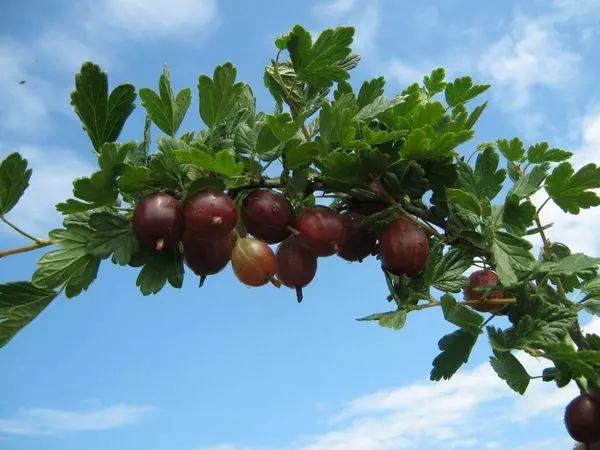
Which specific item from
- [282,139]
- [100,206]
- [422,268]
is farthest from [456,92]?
[100,206]

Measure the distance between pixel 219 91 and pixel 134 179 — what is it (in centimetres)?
28

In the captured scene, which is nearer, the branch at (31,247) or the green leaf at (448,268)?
the branch at (31,247)

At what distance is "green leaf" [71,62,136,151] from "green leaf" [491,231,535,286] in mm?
895

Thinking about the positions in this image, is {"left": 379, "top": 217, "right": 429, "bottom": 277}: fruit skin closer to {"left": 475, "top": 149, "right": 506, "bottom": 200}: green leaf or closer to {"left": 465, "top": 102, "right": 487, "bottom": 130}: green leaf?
{"left": 475, "top": 149, "right": 506, "bottom": 200}: green leaf

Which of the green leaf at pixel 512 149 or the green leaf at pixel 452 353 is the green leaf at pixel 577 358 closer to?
the green leaf at pixel 452 353

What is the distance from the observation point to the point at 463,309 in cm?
150

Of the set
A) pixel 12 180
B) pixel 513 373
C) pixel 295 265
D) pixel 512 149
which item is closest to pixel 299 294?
pixel 295 265

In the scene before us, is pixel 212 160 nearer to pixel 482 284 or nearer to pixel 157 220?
pixel 157 220

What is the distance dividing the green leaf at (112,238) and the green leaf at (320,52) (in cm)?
59

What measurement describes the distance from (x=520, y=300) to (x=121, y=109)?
1.03 metres

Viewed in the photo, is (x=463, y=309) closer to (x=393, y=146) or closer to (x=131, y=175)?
(x=393, y=146)

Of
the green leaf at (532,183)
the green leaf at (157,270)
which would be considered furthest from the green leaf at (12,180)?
the green leaf at (532,183)

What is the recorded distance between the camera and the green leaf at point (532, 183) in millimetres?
1582

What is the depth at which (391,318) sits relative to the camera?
154 centimetres
